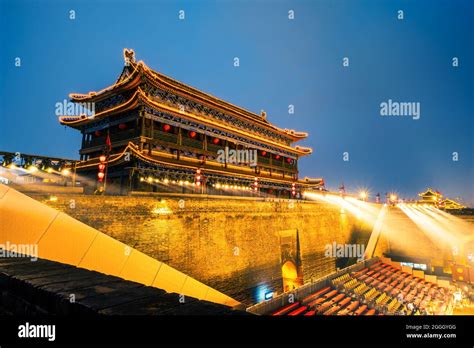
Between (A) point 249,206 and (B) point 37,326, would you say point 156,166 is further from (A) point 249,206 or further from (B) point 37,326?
(B) point 37,326

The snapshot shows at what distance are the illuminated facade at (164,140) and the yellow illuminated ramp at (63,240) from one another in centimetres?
675

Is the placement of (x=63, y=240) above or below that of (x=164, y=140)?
below

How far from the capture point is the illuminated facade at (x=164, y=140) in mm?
15891

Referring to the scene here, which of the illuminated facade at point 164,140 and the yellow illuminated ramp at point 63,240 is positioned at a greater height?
the illuminated facade at point 164,140

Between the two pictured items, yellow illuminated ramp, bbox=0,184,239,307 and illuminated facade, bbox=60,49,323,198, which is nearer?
yellow illuminated ramp, bbox=0,184,239,307

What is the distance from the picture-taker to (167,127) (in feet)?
58.5

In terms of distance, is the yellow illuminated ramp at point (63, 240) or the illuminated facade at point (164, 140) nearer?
the yellow illuminated ramp at point (63, 240)

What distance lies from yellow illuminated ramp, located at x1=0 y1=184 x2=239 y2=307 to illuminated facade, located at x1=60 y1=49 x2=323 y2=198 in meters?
6.75

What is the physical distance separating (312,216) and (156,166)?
13.1 metres

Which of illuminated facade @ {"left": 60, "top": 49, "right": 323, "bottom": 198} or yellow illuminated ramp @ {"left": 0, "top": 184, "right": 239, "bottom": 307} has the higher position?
illuminated facade @ {"left": 60, "top": 49, "right": 323, "bottom": 198}

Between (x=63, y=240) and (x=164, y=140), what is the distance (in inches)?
450

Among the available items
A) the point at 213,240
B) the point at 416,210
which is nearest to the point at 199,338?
the point at 213,240

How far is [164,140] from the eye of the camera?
17.3m

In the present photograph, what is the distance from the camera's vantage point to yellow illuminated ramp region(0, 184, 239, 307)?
5797 mm
